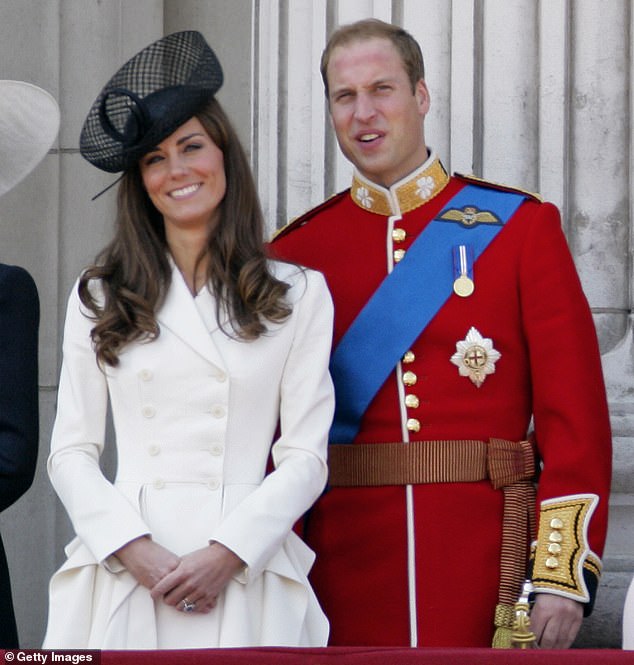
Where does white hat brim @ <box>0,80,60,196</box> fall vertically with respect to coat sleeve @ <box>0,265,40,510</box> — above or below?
above

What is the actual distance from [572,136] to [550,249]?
88 cm

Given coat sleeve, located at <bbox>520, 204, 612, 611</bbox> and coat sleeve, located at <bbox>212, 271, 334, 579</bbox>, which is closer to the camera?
coat sleeve, located at <bbox>212, 271, 334, 579</bbox>

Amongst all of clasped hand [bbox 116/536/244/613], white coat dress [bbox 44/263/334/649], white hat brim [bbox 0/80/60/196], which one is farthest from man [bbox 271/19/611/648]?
white hat brim [bbox 0/80/60/196]

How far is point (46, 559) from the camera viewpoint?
15.6 feet

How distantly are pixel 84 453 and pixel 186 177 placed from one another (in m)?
0.57

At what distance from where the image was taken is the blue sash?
11.6ft

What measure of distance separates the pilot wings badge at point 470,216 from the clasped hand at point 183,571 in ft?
3.23

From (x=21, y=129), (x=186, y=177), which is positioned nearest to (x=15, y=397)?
(x=186, y=177)

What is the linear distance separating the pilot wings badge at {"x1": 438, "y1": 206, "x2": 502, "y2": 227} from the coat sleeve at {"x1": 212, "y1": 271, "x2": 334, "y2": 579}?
0.44 metres

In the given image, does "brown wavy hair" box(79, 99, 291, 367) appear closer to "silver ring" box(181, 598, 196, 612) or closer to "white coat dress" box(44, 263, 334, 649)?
"white coat dress" box(44, 263, 334, 649)

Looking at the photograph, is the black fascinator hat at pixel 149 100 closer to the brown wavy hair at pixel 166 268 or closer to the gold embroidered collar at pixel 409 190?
the brown wavy hair at pixel 166 268

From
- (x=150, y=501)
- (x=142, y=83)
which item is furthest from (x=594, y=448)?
(x=142, y=83)

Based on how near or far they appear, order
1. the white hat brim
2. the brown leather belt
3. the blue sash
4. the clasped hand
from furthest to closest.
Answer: the white hat brim < the blue sash < the brown leather belt < the clasped hand

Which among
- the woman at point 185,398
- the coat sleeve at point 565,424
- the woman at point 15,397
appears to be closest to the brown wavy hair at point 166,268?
the woman at point 185,398
